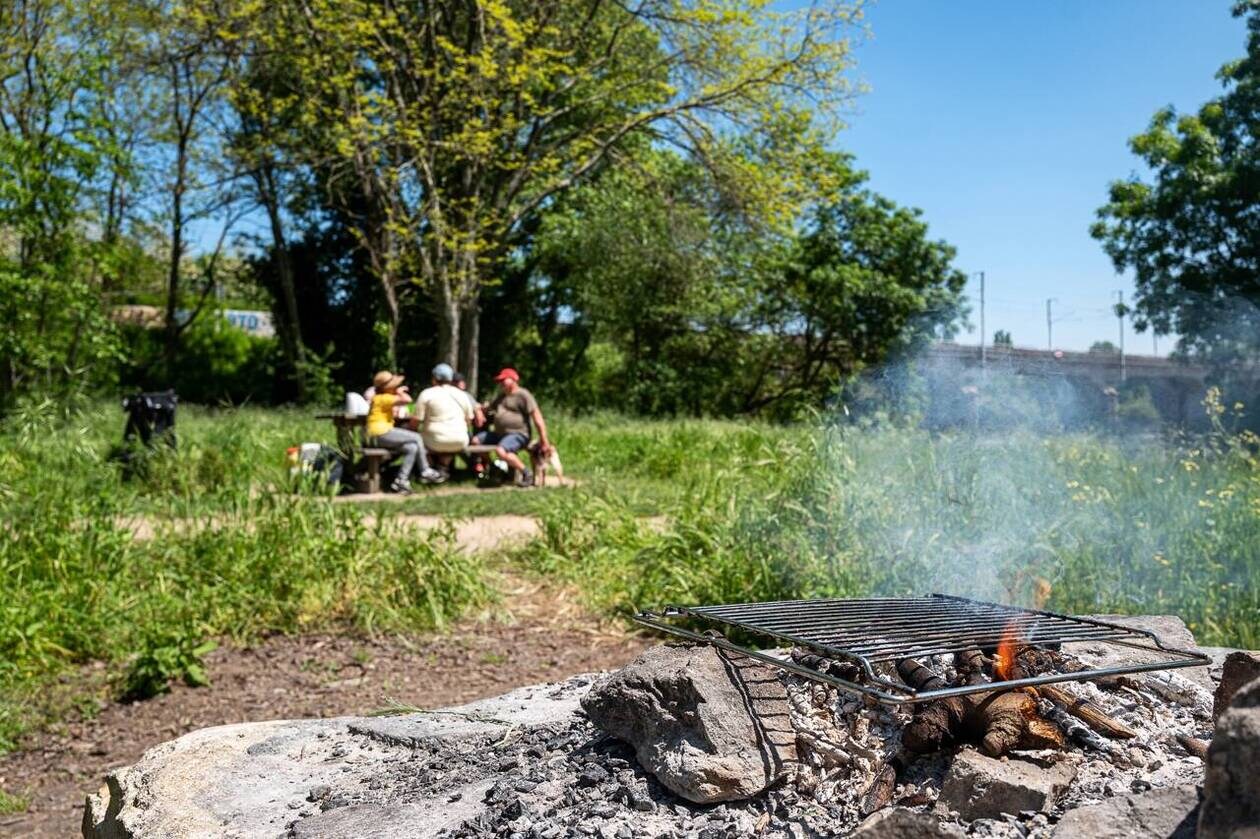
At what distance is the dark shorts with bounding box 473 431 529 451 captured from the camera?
11352 millimetres

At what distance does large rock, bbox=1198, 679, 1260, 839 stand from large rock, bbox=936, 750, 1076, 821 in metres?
0.47

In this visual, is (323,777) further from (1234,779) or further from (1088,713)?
(1234,779)

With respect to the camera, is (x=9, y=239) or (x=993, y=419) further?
(x=9, y=239)

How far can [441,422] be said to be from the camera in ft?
36.0

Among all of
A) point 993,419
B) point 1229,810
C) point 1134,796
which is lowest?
point 1134,796

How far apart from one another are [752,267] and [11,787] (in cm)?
2084

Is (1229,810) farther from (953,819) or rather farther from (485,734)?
(485,734)

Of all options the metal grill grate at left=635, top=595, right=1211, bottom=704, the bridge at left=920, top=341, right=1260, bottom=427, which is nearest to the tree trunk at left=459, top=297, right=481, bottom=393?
the bridge at left=920, top=341, right=1260, bottom=427

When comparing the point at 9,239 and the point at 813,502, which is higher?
the point at 9,239

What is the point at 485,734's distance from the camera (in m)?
2.82

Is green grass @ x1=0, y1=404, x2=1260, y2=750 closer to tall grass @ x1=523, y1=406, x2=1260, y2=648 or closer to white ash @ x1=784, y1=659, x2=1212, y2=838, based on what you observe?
tall grass @ x1=523, y1=406, x2=1260, y2=648

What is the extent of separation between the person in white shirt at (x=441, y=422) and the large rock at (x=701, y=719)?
339 inches

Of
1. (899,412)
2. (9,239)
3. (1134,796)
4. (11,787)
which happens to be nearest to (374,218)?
(9,239)

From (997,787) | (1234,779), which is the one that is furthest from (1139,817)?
(1234,779)
